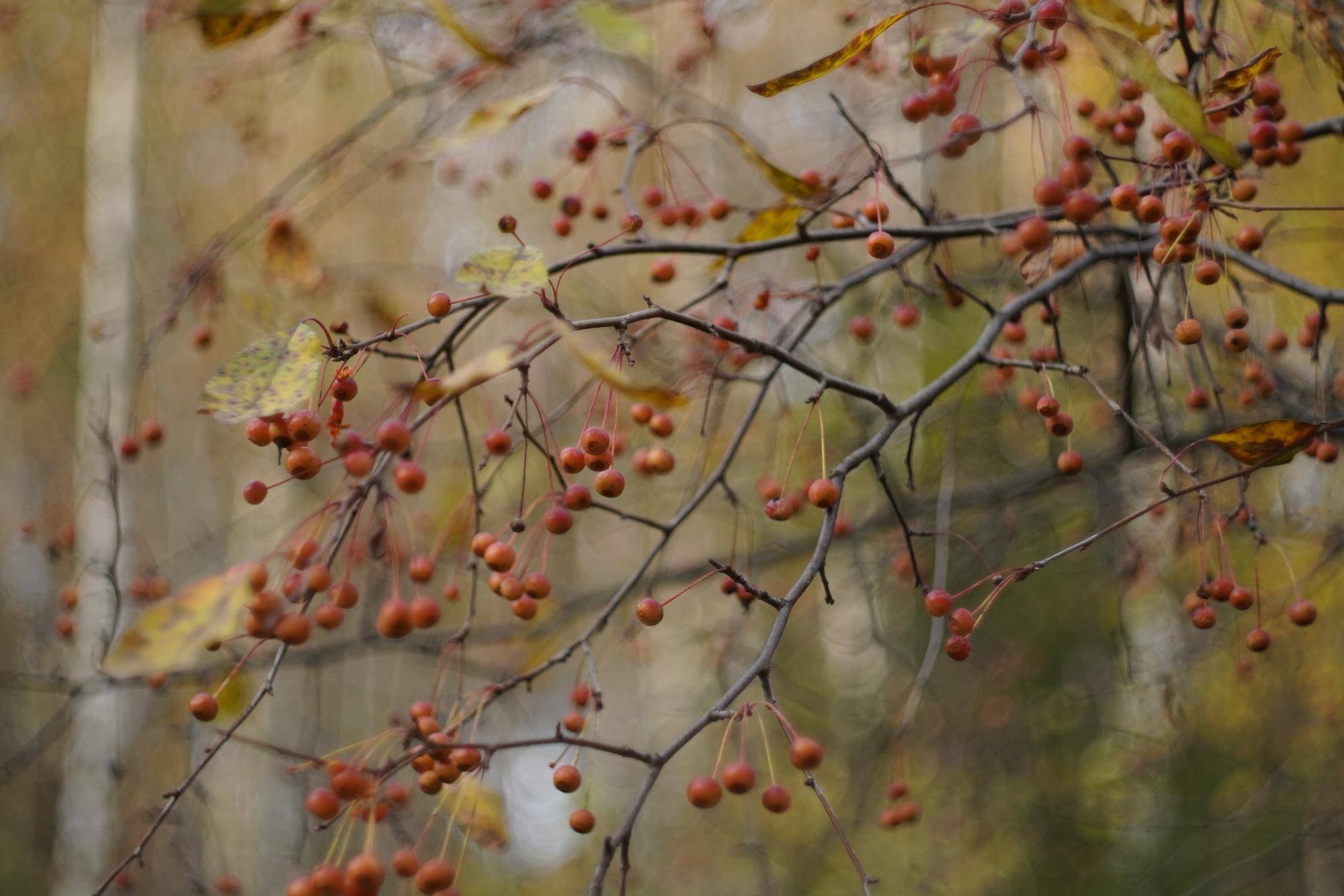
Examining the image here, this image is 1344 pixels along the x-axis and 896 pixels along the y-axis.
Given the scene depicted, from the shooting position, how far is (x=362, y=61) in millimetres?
6574

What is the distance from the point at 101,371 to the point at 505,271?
5409 mm

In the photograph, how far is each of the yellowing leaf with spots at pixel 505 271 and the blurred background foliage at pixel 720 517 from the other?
39 cm

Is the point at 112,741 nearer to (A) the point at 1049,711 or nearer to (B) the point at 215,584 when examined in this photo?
(A) the point at 1049,711

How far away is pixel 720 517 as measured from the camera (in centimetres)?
504

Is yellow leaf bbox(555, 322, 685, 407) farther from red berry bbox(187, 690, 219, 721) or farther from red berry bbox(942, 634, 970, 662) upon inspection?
red berry bbox(187, 690, 219, 721)

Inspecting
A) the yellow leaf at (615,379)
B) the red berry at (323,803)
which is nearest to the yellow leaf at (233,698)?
the red berry at (323,803)

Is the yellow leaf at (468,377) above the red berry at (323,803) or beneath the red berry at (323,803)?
above

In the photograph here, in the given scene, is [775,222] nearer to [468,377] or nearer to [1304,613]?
[468,377]

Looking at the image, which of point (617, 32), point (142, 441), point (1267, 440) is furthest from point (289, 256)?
point (1267, 440)

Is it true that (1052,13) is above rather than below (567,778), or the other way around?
above

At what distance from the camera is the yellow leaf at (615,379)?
59cm

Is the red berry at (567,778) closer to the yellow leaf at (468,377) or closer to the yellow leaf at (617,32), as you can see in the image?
the yellow leaf at (468,377)

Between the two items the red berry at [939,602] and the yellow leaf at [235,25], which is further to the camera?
the yellow leaf at [235,25]

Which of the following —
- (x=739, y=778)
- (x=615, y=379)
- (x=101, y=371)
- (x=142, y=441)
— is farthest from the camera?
(x=101, y=371)
